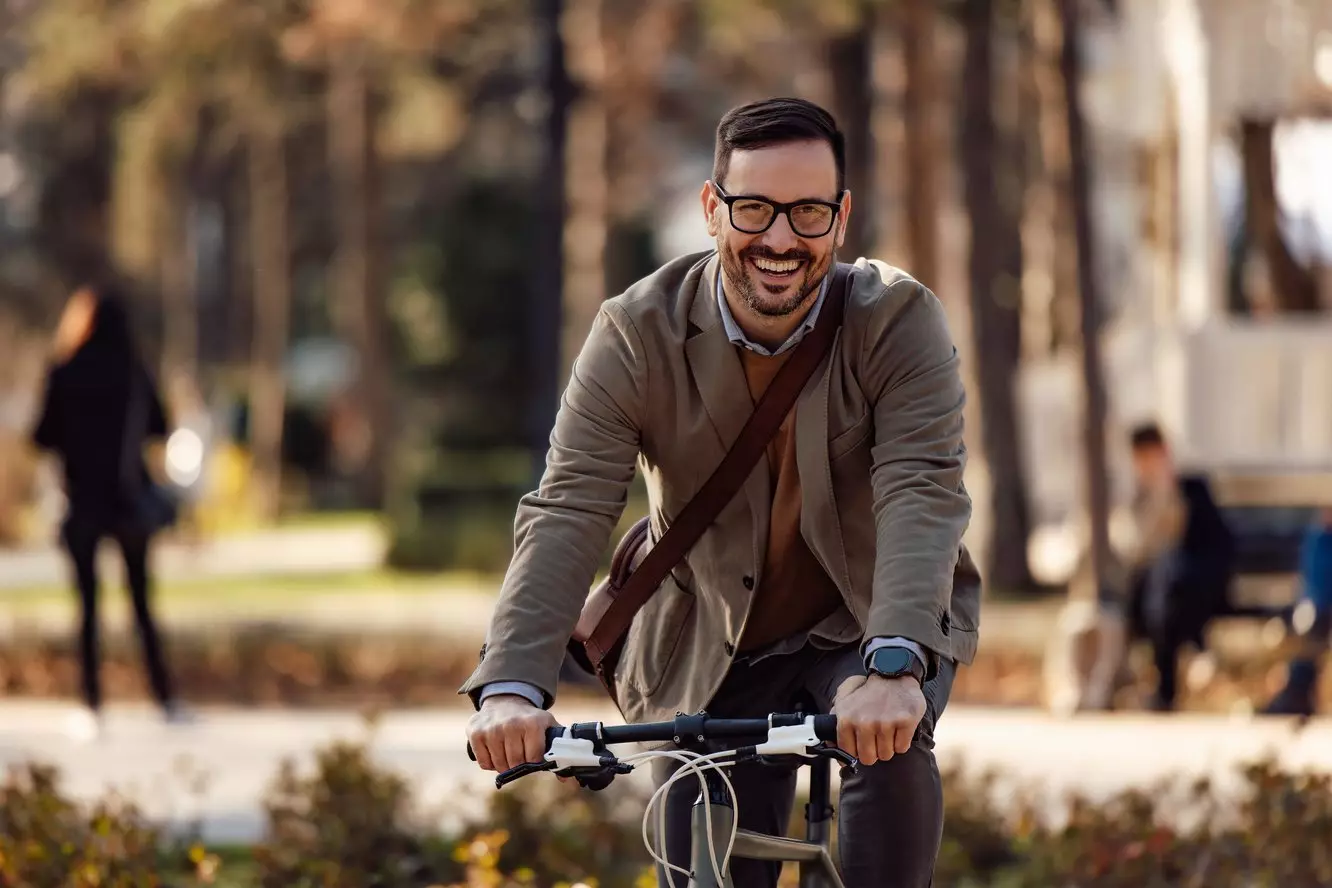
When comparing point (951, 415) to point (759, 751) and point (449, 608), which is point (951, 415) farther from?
point (449, 608)

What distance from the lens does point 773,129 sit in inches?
147

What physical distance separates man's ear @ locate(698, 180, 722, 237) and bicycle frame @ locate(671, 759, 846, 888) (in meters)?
0.85

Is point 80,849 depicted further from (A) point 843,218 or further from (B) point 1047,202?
(B) point 1047,202

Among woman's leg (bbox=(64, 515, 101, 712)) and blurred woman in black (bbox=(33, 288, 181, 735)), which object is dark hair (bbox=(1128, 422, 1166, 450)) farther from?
woman's leg (bbox=(64, 515, 101, 712))

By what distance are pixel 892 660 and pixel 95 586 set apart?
25.9ft

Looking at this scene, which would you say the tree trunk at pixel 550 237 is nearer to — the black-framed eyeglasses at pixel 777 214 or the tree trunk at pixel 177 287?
the black-framed eyeglasses at pixel 777 214

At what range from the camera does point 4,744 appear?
10.6 m

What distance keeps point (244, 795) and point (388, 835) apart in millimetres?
2138

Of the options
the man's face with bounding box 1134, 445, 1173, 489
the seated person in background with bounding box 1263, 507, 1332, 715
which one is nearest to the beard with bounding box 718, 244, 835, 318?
the seated person in background with bounding box 1263, 507, 1332, 715

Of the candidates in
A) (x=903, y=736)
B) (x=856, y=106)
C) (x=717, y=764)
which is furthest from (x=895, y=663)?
(x=856, y=106)

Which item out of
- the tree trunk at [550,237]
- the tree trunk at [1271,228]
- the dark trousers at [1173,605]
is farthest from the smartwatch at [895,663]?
the tree trunk at [1271,228]

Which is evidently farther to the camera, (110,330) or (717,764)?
(110,330)

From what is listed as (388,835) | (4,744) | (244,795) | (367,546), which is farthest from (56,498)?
(388,835)

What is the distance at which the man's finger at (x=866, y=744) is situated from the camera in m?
3.43
